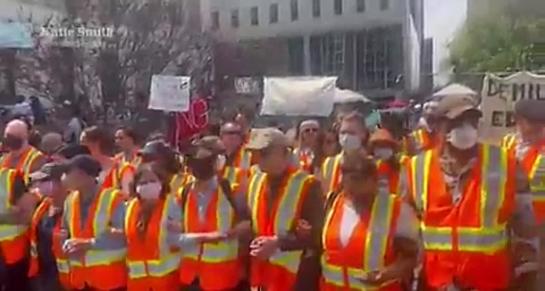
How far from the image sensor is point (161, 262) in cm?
566

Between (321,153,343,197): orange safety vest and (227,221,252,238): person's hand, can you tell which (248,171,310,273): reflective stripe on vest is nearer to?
(227,221,252,238): person's hand

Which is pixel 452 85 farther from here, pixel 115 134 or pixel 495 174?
pixel 115 134

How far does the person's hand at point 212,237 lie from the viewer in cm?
553

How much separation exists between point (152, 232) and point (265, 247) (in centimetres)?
64

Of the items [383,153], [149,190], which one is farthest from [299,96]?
[149,190]

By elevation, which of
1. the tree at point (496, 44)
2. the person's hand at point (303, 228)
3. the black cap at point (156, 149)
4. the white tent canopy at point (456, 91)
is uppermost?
the tree at point (496, 44)

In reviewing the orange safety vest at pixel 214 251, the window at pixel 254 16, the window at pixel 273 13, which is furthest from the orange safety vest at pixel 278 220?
the window at pixel 254 16

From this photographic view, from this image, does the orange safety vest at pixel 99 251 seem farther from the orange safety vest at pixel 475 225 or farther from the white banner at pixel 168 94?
the white banner at pixel 168 94

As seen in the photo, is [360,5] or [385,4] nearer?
[385,4]

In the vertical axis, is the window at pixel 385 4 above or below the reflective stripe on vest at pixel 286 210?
above

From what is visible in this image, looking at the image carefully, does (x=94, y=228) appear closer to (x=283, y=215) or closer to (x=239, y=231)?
(x=239, y=231)

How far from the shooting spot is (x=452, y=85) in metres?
6.47

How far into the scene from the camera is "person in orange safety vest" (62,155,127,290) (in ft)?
18.8

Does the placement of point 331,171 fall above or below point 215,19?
below
